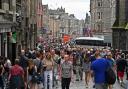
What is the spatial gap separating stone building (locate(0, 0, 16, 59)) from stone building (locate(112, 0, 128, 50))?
16.2 meters

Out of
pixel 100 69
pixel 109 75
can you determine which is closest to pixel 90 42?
pixel 109 75

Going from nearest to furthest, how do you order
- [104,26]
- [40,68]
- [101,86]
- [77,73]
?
[101,86]
[40,68]
[77,73]
[104,26]

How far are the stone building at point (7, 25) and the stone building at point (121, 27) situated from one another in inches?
640

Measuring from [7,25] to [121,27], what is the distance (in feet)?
77.7

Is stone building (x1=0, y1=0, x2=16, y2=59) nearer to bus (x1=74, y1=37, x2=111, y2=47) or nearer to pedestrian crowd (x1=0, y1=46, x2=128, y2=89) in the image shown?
pedestrian crowd (x1=0, y1=46, x2=128, y2=89)

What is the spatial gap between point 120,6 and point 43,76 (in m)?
37.8

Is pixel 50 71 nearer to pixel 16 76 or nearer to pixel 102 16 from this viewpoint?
pixel 16 76

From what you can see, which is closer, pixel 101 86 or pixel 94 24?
pixel 101 86

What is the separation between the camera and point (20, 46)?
156 ft

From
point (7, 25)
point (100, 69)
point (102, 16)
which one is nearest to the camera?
point (100, 69)

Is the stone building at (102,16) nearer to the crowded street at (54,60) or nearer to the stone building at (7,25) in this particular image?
the crowded street at (54,60)

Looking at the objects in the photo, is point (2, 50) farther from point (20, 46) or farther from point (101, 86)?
point (101, 86)

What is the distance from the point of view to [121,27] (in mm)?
57250

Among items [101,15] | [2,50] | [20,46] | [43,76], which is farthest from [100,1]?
[43,76]
